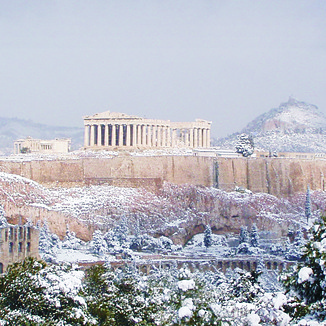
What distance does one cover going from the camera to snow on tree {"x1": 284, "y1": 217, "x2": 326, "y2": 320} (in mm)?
28859

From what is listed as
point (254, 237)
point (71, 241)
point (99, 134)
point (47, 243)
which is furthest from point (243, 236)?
point (99, 134)

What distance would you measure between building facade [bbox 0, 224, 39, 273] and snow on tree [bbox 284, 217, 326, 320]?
35.1m

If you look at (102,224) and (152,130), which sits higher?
(152,130)

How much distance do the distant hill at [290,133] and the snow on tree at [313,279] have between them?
11770cm

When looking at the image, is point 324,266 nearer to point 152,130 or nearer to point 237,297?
point 237,297

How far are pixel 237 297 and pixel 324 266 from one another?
8289 millimetres

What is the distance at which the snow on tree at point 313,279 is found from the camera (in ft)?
94.7

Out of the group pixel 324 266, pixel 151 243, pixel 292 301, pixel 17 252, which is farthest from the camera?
pixel 151 243

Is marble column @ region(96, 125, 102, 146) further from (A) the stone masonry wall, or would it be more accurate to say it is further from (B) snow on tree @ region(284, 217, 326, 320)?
A: (B) snow on tree @ region(284, 217, 326, 320)

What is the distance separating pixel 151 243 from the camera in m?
84.4

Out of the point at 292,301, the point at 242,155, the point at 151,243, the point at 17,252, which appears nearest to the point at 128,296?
the point at 292,301

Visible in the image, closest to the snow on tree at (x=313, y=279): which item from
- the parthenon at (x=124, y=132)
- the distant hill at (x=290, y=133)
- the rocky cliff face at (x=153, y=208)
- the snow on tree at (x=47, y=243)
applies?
the snow on tree at (x=47, y=243)

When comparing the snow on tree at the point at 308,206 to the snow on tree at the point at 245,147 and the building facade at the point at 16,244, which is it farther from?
the building facade at the point at 16,244

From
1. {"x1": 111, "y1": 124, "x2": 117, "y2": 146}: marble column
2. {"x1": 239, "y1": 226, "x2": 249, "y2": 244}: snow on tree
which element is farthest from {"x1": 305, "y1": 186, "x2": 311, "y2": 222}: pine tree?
{"x1": 111, "y1": 124, "x2": 117, "y2": 146}: marble column
